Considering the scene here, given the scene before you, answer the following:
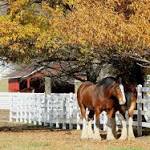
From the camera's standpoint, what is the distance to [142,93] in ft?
76.0

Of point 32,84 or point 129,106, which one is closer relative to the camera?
point 129,106

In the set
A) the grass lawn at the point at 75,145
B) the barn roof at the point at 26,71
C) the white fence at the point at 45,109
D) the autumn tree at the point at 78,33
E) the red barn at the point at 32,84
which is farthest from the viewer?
the red barn at the point at 32,84

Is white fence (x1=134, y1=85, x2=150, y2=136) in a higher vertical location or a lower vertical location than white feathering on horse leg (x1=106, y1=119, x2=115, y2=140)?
higher

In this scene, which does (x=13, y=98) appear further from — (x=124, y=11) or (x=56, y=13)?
(x=124, y=11)

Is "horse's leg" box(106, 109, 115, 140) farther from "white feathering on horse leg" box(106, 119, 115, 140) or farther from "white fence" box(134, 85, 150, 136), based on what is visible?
"white fence" box(134, 85, 150, 136)

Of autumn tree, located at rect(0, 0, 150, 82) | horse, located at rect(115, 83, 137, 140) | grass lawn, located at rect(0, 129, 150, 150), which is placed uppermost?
autumn tree, located at rect(0, 0, 150, 82)

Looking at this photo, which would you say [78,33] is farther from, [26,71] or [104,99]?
[26,71]

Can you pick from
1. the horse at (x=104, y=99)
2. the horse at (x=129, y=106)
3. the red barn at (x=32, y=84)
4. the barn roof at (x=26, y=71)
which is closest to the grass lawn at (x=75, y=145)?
the horse at (x=129, y=106)

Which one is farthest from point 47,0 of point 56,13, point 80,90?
point 80,90

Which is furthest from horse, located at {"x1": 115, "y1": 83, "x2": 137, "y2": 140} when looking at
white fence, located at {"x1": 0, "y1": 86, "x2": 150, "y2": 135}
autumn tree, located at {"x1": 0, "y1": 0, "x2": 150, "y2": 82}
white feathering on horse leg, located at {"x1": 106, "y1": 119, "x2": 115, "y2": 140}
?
white fence, located at {"x1": 0, "y1": 86, "x2": 150, "y2": 135}

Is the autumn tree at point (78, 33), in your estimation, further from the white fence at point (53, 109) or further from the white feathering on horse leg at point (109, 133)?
the white feathering on horse leg at point (109, 133)

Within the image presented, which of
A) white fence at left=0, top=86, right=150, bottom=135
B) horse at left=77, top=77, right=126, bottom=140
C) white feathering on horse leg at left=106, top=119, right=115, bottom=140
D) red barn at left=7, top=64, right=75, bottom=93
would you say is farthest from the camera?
red barn at left=7, top=64, right=75, bottom=93

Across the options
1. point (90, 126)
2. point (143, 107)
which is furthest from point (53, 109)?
point (90, 126)

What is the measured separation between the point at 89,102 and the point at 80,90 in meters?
0.96
